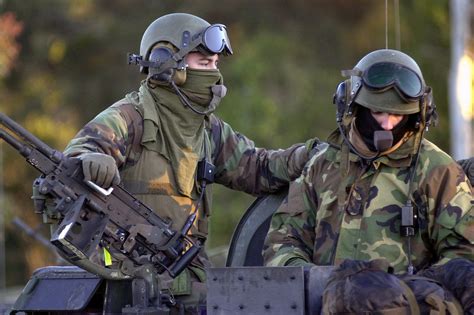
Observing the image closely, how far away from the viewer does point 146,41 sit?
8.43m

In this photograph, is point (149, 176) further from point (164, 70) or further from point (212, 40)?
point (212, 40)

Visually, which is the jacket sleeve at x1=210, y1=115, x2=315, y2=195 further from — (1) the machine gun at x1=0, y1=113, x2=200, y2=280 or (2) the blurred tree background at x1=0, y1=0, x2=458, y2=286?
(2) the blurred tree background at x1=0, y1=0, x2=458, y2=286

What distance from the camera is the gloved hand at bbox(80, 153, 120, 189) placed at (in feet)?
23.8

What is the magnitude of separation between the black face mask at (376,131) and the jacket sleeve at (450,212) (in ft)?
0.87

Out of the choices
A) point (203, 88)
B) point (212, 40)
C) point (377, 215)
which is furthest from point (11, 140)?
point (377, 215)

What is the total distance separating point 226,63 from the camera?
2814 cm

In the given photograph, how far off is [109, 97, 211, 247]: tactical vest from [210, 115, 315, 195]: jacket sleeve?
0.44 meters

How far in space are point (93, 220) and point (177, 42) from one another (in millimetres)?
1362

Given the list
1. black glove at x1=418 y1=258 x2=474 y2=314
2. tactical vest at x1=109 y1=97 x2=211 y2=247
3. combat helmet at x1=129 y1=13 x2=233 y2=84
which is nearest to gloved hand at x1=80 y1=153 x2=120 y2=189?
tactical vest at x1=109 y1=97 x2=211 y2=247

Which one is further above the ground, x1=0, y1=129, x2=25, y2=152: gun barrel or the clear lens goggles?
the clear lens goggles

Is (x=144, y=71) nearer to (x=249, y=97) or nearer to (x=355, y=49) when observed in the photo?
(x=249, y=97)

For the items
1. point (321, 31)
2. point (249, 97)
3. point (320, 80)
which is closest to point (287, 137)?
point (249, 97)

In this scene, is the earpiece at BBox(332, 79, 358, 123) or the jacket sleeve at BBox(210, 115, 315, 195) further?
the jacket sleeve at BBox(210, 115, 315, 195)

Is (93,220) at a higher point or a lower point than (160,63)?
lower
